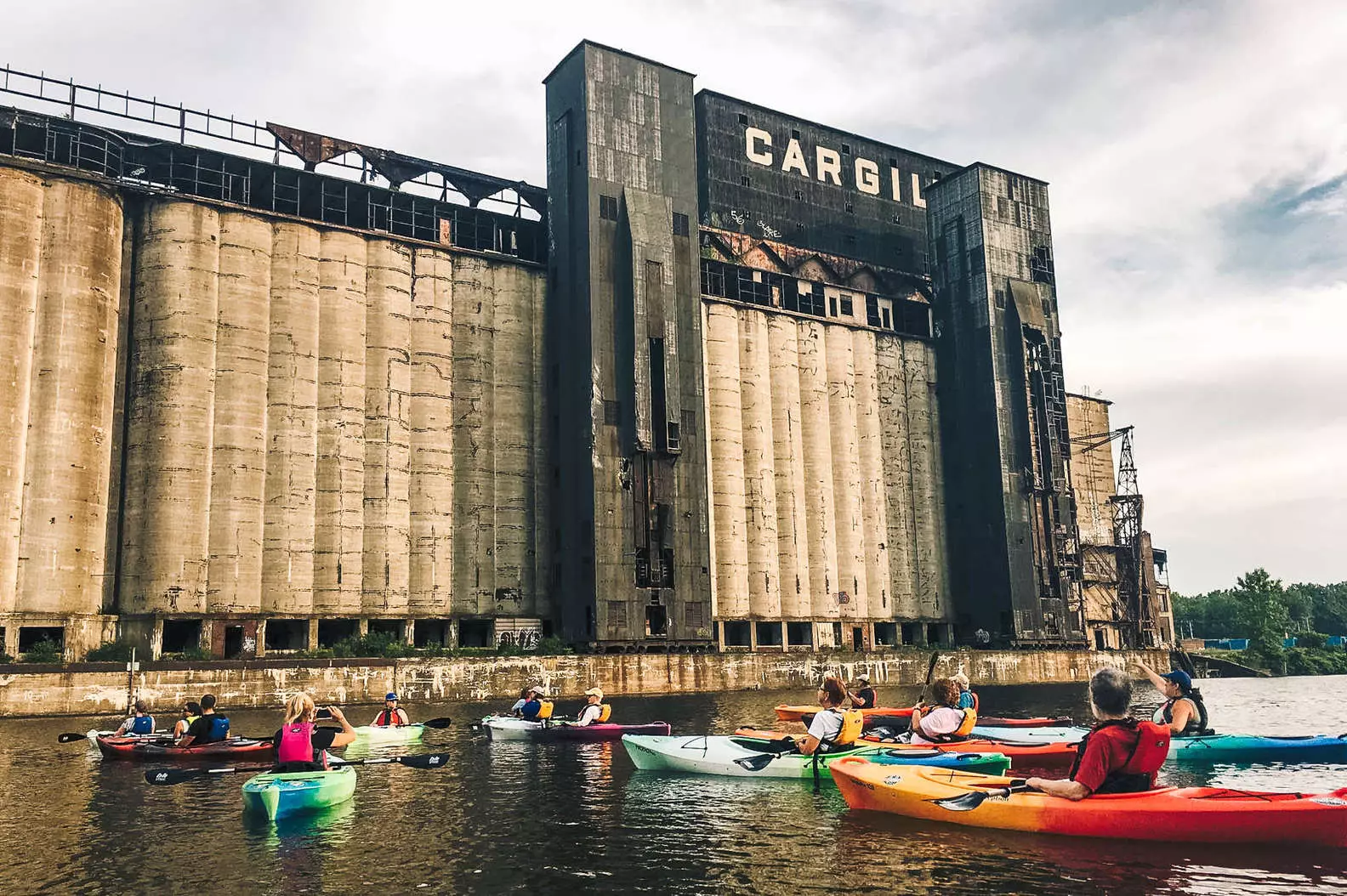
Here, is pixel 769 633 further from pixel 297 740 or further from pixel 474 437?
pixel 297 740

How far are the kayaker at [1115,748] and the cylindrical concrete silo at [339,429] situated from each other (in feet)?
191

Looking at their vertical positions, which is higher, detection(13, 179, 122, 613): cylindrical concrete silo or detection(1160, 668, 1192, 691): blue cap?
detection(13, 179, 122, 613): cylindrical concrete silo

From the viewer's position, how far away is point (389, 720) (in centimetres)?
3794

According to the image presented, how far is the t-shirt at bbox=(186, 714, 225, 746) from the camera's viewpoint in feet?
98.6

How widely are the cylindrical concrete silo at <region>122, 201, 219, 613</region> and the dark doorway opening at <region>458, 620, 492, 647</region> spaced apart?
1873cm

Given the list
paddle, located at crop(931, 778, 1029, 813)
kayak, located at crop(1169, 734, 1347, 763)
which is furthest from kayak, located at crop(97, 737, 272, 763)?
kayak, located at crop(1169, 734, 1347, 763)

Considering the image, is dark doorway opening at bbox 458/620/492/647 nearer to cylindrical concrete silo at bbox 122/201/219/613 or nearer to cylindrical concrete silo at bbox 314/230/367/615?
cylindrical concrete silo at bbox 314/230/367/615

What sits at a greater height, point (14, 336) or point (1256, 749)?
point (14, 336)

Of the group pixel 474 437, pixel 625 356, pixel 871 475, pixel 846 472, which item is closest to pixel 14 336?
pixel 474 437

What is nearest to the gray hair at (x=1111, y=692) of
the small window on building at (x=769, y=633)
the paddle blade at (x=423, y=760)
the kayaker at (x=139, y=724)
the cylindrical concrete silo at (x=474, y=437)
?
the paddle blade at (x=423, y=760)

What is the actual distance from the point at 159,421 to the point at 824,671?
1873 inches

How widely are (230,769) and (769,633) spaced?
215 feet

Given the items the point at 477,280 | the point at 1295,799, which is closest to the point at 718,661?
the point at 477,280

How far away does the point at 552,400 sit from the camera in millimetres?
79312
